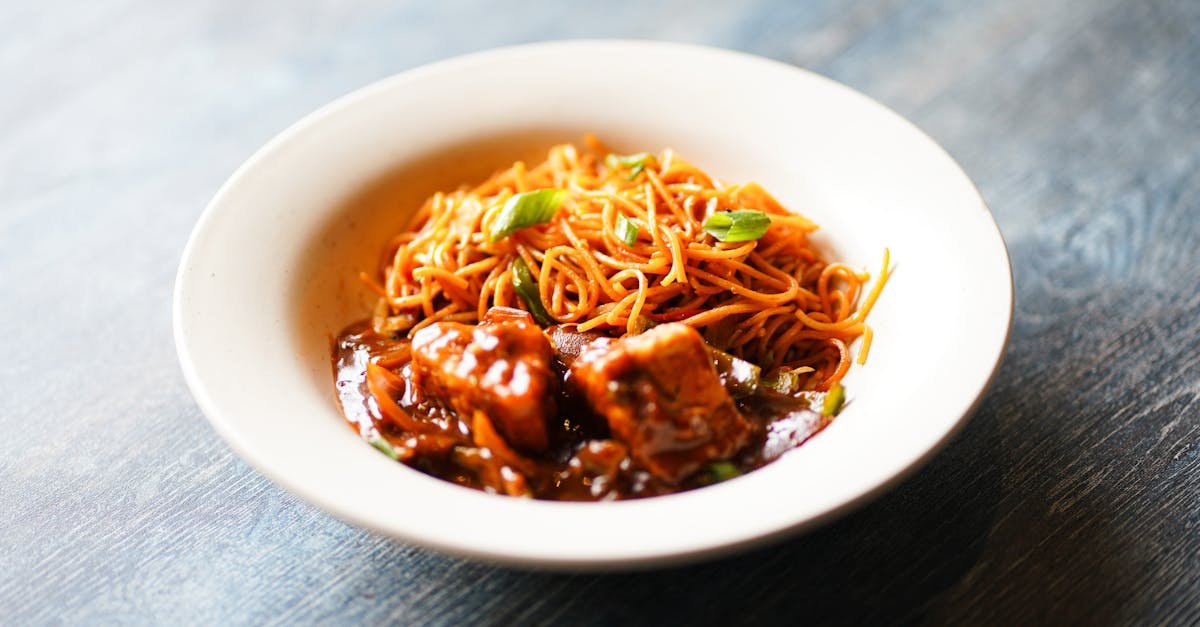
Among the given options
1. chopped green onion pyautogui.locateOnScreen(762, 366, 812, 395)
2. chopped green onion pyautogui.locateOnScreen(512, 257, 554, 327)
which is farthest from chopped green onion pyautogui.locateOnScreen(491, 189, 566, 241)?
chopped green onion pyautogui.locateOnScreen(762, 366, 812, 395)

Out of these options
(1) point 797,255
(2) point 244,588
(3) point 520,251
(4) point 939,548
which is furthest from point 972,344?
(2) point 244,588


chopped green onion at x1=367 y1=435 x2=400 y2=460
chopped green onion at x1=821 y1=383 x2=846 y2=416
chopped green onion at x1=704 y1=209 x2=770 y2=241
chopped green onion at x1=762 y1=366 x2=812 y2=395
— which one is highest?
chopped green onion at x1=704 y1=209 x2=770 y2=241

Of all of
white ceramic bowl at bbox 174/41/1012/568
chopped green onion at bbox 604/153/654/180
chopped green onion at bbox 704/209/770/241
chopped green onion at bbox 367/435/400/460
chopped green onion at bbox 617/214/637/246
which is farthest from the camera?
chopped green onion at bbox 604/153/654/180

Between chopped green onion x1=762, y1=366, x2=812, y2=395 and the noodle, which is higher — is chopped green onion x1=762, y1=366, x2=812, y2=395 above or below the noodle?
below

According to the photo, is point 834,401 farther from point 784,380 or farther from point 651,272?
point 651,272

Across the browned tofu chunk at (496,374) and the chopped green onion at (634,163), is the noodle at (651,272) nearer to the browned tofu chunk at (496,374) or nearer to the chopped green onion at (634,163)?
the chopped green onion at (634,163)

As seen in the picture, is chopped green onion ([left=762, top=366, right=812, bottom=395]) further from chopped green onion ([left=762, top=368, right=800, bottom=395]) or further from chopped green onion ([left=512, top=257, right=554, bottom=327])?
chopped green onion ([left=512, top=257, right=554, bottom=327])

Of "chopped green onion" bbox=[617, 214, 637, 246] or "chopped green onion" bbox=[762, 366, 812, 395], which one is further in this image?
A: "chopped green onion" bbox=[617, 214, 637, 246]
